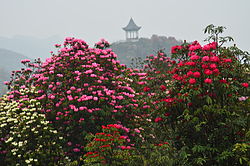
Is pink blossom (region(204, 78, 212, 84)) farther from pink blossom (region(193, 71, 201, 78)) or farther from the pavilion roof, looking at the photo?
the pavilion roof

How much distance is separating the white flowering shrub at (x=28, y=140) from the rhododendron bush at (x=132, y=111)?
0.03m

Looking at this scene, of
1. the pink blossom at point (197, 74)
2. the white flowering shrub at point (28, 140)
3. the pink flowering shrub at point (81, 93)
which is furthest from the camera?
the pink flowering shrub at point (81, 93)

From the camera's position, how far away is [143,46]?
223 ft

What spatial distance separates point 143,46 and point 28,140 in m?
62.4

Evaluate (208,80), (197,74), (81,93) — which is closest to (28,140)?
(81,93)

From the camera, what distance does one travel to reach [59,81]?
8.28 m

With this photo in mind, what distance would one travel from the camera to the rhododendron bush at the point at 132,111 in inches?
201

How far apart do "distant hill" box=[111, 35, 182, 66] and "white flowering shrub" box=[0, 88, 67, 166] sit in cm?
5631

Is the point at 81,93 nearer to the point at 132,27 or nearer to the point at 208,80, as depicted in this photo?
the point at 208,80

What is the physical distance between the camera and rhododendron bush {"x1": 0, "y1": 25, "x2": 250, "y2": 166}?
5098 millimetres

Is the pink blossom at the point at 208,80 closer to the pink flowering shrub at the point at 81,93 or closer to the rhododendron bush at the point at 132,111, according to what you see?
the rhododendron bush at the point at 132,111

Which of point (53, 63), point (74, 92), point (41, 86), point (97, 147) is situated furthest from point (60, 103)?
point (97, 147)

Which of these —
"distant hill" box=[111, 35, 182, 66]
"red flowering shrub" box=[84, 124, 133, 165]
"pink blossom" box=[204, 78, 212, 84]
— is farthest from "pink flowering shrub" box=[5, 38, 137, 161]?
"distant hill" box=[111, 35, 182, 66]

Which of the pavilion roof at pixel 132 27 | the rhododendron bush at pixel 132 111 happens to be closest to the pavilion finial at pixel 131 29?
the pavilion roof at pixel 132 27
